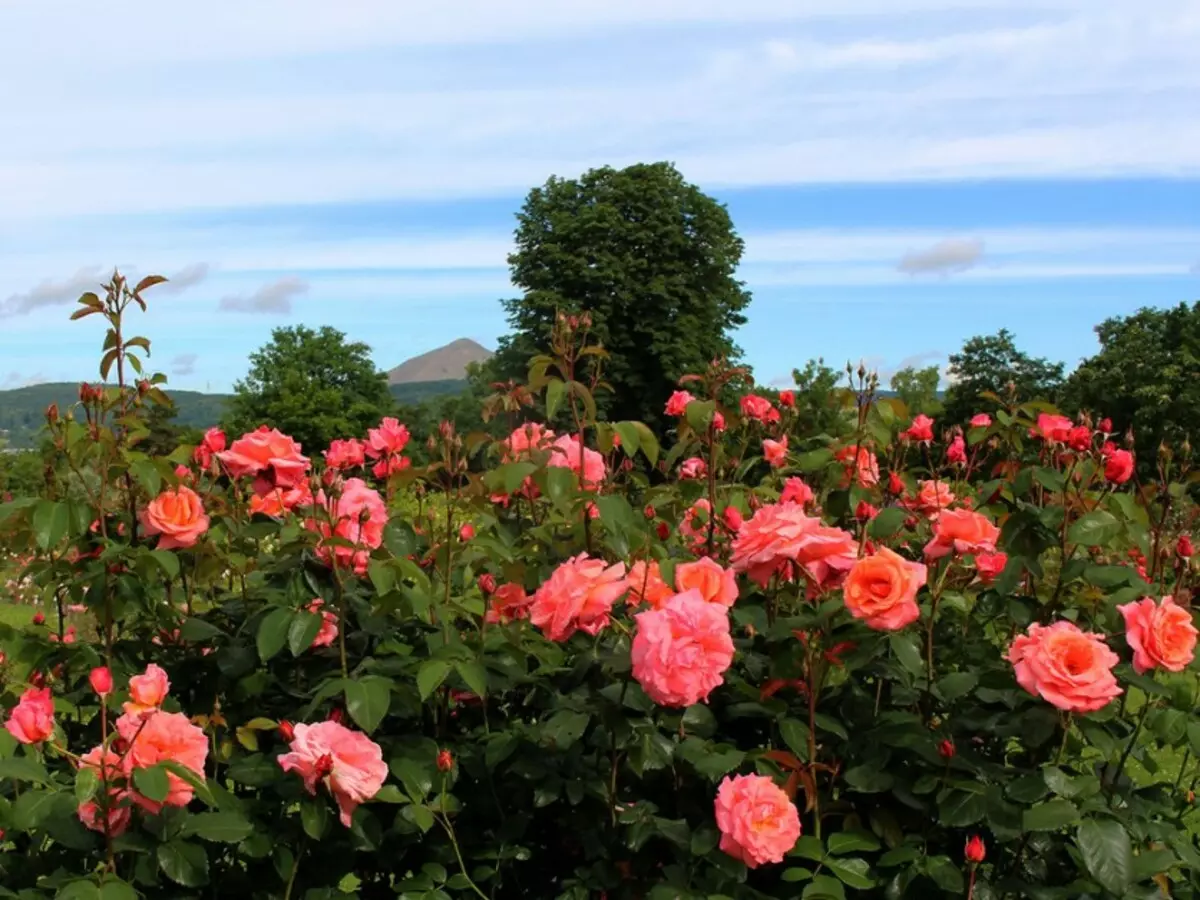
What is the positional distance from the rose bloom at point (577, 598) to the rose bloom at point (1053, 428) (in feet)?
4.65

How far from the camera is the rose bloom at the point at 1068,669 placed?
83.8 inches

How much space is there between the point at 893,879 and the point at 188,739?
1.39 m

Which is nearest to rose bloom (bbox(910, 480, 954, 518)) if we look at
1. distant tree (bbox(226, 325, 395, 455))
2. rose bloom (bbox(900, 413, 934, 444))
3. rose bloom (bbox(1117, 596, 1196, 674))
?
rose bloom (bbox(900, 413, 934, 444))

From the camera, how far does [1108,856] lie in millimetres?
2150

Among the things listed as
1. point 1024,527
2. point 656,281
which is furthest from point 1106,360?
point 1024,527

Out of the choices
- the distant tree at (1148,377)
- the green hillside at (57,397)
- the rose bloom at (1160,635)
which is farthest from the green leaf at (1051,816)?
the green hillside at (57,397)

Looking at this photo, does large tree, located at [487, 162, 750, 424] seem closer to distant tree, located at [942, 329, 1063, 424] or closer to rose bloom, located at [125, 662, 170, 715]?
distant tree, located at [942, 329, 1063, 424]

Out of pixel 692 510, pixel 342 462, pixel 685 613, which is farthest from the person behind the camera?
pixel 342 462

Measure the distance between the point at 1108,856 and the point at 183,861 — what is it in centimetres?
170

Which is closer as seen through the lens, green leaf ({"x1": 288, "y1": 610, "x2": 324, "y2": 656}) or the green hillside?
green leaf ({"x1": 288, "y1": 610, "x2": 324, "y2": 656})

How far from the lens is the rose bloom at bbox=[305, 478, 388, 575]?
7.96 feet

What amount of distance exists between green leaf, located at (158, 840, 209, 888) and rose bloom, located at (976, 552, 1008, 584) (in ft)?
5.68

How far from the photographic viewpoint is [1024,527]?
8.79ft

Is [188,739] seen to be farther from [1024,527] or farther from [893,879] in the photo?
[1024,527]
